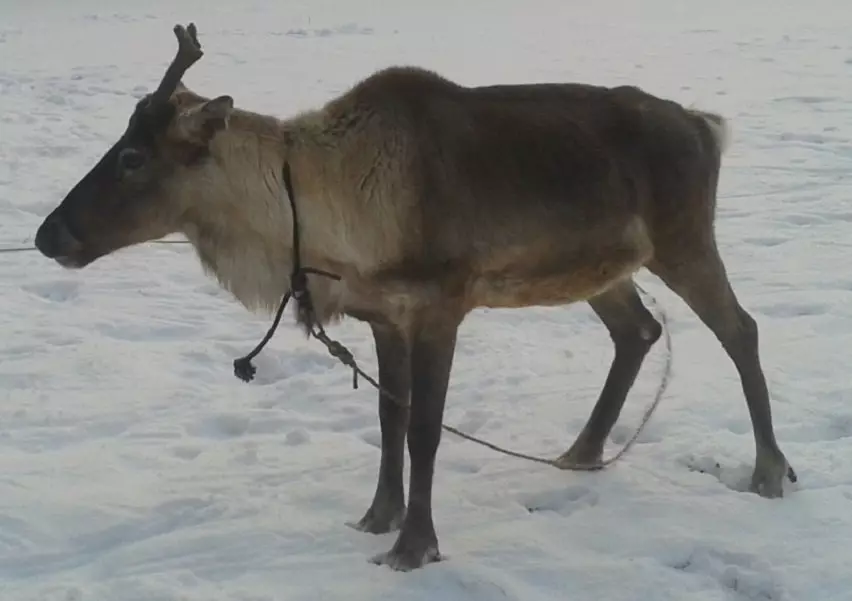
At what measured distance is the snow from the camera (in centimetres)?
357

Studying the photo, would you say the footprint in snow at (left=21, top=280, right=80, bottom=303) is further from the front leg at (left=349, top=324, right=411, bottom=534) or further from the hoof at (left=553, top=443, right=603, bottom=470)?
the hoof at (left=553, top=443, right=603, bottom=470)

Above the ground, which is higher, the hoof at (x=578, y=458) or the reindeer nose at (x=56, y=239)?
the reindeer nose at (x=56, y=239)

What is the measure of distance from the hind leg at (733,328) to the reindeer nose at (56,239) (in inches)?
89.9

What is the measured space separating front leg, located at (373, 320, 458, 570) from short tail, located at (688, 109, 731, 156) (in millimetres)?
1468

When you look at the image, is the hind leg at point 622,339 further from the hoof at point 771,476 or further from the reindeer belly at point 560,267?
the hoof at point 771,476

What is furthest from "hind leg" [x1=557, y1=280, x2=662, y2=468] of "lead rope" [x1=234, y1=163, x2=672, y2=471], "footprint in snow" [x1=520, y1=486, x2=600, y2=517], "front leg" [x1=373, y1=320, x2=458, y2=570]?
"front leg" [x1=373, y1=320, x2=458, y2=570]

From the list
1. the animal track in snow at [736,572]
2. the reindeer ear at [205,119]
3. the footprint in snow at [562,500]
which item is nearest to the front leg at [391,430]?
the footprint in snow at [562,500]

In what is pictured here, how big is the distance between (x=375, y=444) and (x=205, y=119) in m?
1.79

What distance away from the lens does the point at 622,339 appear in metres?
4.66

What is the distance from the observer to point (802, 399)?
4.89m

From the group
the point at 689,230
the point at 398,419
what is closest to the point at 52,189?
the point at 398,419

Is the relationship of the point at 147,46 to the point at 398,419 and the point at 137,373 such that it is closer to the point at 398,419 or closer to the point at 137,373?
the point at 137,373

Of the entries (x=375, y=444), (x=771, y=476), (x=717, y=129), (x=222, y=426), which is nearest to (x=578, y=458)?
(x=771, y=476)

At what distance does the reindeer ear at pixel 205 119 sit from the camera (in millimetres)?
3467
